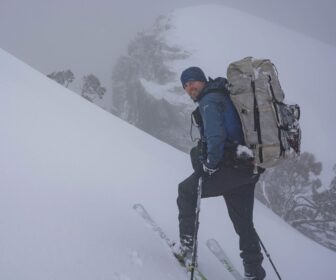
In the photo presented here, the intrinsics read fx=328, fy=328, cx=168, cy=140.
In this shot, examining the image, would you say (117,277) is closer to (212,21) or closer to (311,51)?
(311,51)

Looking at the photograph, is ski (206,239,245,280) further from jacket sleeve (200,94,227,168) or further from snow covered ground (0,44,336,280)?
jacket sleeve (200,94,227,168)

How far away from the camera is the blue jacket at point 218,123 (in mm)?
3299

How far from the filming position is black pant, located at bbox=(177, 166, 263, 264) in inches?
139

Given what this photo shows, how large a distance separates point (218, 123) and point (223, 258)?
7.15 feet

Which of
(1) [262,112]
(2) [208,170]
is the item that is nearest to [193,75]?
(1) [262,112]

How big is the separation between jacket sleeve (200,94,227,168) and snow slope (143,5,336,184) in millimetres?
36064

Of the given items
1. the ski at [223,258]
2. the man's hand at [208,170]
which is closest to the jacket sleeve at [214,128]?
the man's hand at [208,170]

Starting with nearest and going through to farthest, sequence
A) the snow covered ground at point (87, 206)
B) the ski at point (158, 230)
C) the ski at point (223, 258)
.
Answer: the snow covered ground at point (87, 206) → the ski at point (158, 230) → the ski at point (223, 258)

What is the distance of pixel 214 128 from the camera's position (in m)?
3.29

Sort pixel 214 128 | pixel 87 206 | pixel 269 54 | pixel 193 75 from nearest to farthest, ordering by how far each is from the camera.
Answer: pixel 214 128
pixel 193 75
pixel 87 206
pixel 269 54

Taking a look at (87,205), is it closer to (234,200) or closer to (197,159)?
(197,159)

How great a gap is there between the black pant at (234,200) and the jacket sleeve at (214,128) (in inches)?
10.6

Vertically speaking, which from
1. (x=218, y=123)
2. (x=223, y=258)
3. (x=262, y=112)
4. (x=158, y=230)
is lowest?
(x=223, y=258)

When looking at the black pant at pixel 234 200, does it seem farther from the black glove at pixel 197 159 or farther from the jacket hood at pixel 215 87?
the jacket hood at pixel 215 87
